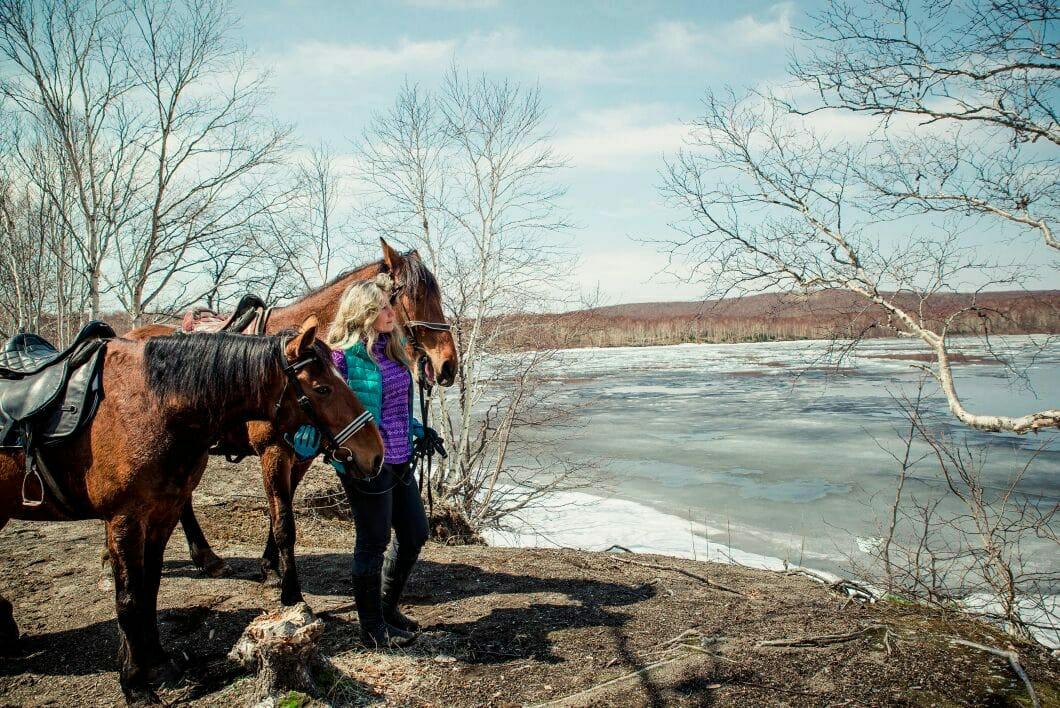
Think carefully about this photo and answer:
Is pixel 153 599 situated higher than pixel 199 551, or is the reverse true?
pixel 153 599

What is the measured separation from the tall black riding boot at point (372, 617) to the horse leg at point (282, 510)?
0.72 metres

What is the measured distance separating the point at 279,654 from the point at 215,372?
117 cm

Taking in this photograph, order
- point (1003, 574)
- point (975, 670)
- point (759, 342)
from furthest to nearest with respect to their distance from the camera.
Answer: point (759, 342)
point (1003, 574)
point (975, 670)

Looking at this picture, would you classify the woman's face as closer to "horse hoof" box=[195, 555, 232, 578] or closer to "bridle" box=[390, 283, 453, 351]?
"bridle" box=[390, 283, 453, 351]

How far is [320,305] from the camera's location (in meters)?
4.10

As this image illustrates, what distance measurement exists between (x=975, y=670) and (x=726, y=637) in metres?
1.10

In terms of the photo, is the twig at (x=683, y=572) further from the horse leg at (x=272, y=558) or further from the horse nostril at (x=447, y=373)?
the horse leg at (x=272, y=558)

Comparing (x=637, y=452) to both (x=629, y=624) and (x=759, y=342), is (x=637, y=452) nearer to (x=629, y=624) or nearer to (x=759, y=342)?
(x=629, y=624)

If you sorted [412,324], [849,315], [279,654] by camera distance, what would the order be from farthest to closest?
[849,315]
[412,324]
[279,654]

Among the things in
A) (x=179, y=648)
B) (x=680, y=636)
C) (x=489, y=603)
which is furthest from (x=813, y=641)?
(x=179, y=648)

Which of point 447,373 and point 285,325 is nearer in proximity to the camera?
point 447,373

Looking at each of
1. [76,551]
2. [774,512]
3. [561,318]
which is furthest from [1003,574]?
[76,551]

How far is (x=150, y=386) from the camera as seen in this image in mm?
2553

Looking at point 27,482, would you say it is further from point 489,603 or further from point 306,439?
point 489,603
